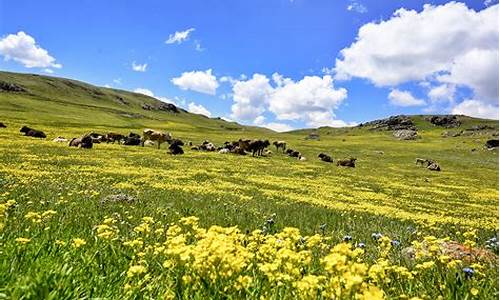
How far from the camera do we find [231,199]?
2469cm

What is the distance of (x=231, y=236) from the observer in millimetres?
6555

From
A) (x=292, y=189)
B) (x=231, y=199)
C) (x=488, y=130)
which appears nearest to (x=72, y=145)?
(x=292, y=189)

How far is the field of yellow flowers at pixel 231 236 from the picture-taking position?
518 cm

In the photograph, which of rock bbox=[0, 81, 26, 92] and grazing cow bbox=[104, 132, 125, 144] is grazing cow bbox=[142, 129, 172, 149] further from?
rock bbox=[0, 81, 26, 92]

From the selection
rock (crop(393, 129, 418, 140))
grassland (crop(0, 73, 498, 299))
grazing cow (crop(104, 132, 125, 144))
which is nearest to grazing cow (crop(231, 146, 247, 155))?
grassland (crop(0, 73, 498, 299))

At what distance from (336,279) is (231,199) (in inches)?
799

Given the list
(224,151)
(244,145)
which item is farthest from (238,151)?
(244,145)

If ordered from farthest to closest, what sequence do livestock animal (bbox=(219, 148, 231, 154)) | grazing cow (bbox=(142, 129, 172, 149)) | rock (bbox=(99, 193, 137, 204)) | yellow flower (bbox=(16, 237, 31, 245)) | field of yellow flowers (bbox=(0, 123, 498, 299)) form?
1. grazing cow (bbox=(142, 129, 172, 149))
2. livestock animal (bbox=(219, 148, 231, 154))
3. rock (bbox=(99, 193, 137, 204))
4. yellow flower (bbox=(16, 237, 31, 245))
5. field of yellow flowers (bbox=(0, 123, 498, 299))

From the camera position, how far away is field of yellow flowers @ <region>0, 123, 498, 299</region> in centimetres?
518

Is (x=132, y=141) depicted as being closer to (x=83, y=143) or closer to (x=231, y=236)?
(x=83, y=143)

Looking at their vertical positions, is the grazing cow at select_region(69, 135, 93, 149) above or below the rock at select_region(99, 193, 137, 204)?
above

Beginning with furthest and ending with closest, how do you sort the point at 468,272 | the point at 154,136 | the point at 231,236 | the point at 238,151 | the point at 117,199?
the point at 154,136, the point at 238,151, the point at 117,199, the point at 468,272, the point at 231,236

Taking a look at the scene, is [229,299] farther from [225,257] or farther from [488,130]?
[488,130]

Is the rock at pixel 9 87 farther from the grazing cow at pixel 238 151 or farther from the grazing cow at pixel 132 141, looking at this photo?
the grazing cow at pixel 238 151
